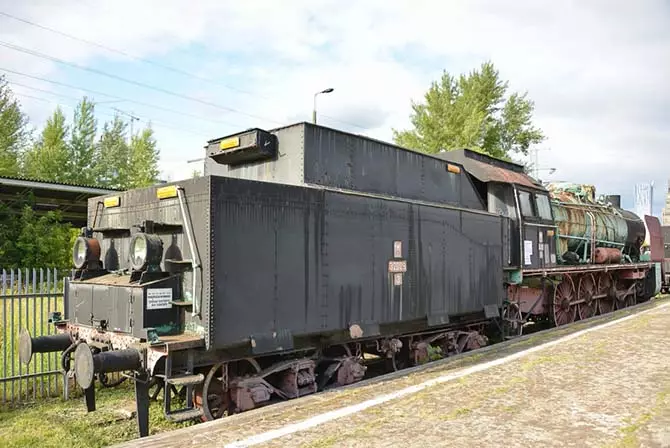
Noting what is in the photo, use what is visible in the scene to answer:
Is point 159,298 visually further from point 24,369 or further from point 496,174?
point 496,174

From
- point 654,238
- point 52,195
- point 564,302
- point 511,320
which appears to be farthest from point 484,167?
point 52,195

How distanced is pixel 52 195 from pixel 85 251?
13.9 m

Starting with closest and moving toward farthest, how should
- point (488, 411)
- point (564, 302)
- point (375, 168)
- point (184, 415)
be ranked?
point (184, 415) → point (488, 411) → point (375, 168) → point (564, 302)

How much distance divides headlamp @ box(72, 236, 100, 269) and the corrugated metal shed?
20.9 feet

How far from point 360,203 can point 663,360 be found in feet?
15.7

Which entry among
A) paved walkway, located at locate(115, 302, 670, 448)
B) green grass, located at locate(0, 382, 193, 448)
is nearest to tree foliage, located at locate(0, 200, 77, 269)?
green grass, located at locate(0, 382, 193, 448)

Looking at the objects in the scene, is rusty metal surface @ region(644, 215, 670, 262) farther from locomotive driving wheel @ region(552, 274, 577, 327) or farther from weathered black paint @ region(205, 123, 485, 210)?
weathered black paint @ region(205, 123, 485, 210)

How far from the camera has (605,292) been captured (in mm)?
14820

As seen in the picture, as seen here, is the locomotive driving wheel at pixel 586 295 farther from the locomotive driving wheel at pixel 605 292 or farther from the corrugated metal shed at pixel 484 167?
the corrugated metal shed at pixel 484 167

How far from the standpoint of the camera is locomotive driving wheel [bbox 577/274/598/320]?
521 inches

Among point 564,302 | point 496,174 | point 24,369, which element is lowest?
point 24,369

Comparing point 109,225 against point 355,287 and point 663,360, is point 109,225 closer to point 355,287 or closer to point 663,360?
point 355,287

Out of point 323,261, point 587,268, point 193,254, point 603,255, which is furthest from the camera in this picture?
point 603,255

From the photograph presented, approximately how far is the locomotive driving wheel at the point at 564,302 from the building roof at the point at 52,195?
13017 mm
